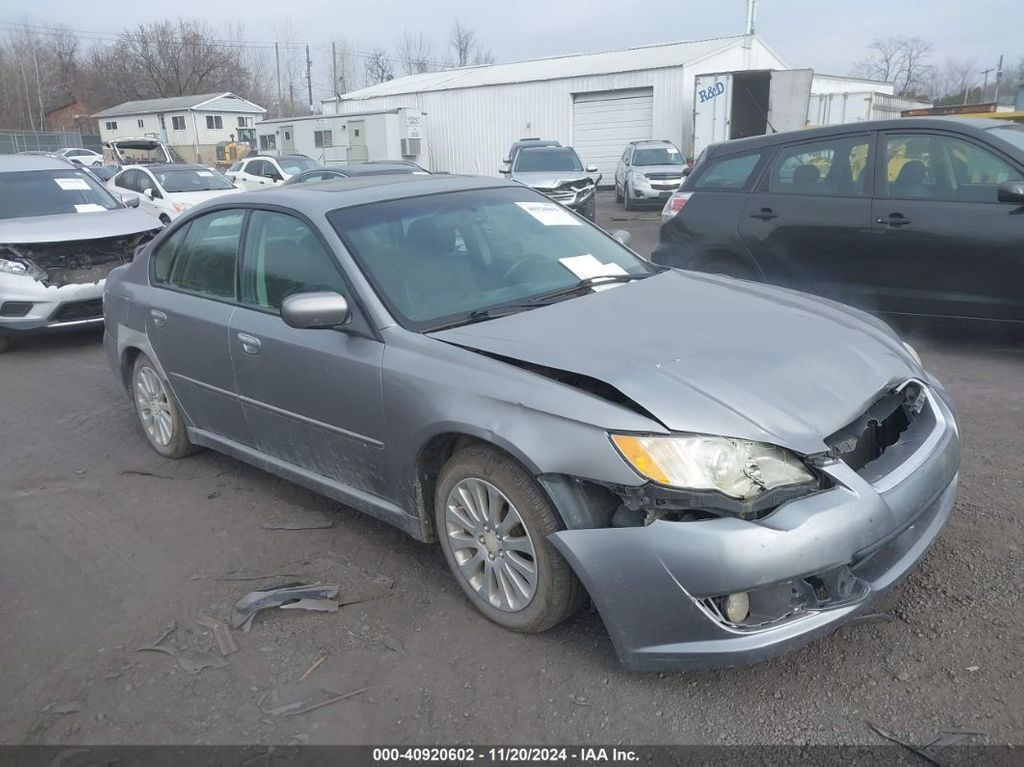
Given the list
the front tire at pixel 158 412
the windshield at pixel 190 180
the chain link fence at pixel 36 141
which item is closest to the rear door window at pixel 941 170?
the front tire at pixel 158 412

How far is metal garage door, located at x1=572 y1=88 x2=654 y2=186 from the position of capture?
97.6 ft

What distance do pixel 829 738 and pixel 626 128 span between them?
29854 mm

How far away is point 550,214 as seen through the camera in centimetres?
428

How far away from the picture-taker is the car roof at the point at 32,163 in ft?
29.8

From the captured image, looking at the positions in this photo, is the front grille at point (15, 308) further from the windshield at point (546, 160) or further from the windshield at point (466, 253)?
the windshield at point (546, 160)

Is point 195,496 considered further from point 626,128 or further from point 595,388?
point 626,128

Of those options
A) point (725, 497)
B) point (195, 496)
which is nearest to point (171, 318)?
point (195, 496)

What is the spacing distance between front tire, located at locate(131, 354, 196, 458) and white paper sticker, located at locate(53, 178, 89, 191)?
516 centimetres

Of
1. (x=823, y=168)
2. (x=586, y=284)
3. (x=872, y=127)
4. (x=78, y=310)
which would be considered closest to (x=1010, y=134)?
(x=872, y=127)

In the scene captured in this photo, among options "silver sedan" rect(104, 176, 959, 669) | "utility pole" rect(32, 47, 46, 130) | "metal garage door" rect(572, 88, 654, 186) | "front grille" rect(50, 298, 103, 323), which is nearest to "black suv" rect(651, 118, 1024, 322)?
"silver sedan" rect(104, 176, 959, 669)

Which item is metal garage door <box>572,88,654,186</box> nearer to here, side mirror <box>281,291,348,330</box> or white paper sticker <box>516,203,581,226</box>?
white paper sticker <box>516,203,581,226</box>

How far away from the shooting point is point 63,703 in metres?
2.82

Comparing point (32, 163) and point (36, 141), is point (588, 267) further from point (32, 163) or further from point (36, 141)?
point (36, 141)

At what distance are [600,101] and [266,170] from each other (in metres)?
14.7
